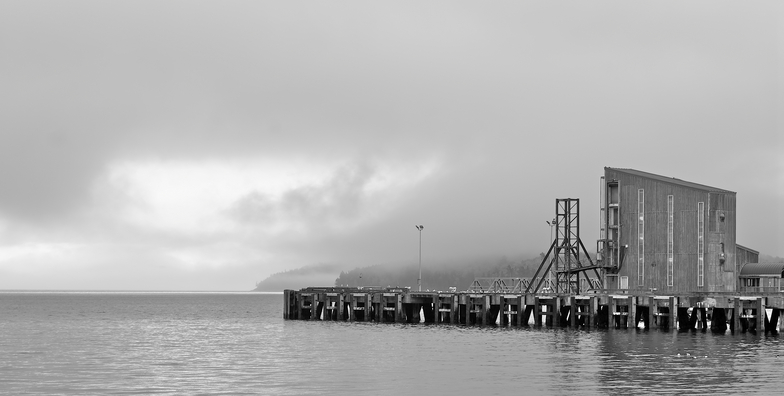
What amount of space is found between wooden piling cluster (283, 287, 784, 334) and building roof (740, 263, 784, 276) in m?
3.54

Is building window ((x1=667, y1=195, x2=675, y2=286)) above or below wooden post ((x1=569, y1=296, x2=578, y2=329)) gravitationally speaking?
above

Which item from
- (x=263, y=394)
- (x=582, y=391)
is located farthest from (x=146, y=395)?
(x=582, y=391)

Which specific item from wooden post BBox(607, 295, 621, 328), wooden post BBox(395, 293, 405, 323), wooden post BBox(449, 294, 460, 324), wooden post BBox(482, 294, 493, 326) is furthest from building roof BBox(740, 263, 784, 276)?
wooden post BBox(395, 293, 405, 323)

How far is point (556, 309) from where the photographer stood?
9712 centimetres

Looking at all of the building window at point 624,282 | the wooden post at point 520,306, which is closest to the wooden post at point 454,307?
the wooden post at point 520,306

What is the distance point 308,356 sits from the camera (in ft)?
233

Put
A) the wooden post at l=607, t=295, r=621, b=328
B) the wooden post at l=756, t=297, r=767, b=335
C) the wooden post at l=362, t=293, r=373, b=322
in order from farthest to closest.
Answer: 1. the wooden post at l=362, t=293, r=373, b=322
2. the wooden post at l=607, t=295, r=621, b=328
3. the wooden post at l=756, t=297, r=767, b=335

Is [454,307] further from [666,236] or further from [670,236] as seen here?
[670,236]

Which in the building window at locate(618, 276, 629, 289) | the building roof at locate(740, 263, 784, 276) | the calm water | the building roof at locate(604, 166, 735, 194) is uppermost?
the building roof at locate(604, 166, 735, 194)

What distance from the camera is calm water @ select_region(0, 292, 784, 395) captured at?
2080 inches

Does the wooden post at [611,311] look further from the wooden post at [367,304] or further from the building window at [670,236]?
the wooden post at [367,304]

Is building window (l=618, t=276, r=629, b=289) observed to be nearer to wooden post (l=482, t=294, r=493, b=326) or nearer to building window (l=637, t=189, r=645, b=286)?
building window (l=637, t=189, r=645, b=286)

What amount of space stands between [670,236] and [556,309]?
42.0 feet

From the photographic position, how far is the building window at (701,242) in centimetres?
9819
